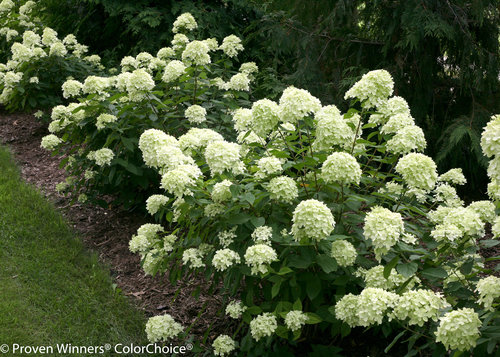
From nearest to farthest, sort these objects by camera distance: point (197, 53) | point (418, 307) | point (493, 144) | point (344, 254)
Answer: point (493, 144)
point (418, 307)
point (344, 254)
point (197, 53)

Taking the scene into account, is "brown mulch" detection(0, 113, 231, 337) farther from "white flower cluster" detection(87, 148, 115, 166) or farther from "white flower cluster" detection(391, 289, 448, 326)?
"white flower cluster" detection(391, 289, 448, 326)

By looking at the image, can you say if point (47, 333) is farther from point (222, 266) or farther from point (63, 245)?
point (222, 266)

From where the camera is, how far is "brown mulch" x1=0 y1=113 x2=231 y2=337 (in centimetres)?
358

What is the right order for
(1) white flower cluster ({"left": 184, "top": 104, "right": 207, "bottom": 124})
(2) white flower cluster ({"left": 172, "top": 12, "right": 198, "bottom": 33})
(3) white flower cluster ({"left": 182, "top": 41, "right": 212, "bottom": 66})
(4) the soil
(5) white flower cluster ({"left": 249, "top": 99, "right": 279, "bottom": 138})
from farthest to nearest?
(2) white flower cluster ({"left": 172, "top": 12, "right": 198, "bottom": 33}) → (3) white flower cluster ({"left": 182, "top": 41, "right": 212, "bottom": 66}) → (1) white flower cluster ({"left": 184, "top": 104, "right": 207, "bottom": 124}) → (4) the soil → (5) white flower cluster ({"left": 249, "top": 99, "right": 279, "bottom": 138})

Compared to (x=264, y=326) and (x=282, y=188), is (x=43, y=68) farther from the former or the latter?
(x=264, y=326)

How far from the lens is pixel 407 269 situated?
7.45ft

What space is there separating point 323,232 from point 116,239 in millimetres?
2788

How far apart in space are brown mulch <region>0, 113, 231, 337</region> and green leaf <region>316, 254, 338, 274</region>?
922 mm

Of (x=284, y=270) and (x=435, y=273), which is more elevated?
(x=435, y=273)

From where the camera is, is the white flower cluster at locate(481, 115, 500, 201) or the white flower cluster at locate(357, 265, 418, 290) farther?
the white flower cluster at locate(357, 265, 418, 290)

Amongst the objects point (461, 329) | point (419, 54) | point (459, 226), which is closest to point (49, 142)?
point (419, 54)

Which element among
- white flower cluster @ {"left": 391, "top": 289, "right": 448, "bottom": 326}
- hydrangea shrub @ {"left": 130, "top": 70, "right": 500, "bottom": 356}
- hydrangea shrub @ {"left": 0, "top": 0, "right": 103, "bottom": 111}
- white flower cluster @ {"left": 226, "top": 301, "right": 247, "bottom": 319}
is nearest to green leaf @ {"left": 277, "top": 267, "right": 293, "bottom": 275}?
hydrangea shrub @ {"left": 130, "top": 70, "right": 500, "bottom": 356}

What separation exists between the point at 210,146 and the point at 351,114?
799 millimetres

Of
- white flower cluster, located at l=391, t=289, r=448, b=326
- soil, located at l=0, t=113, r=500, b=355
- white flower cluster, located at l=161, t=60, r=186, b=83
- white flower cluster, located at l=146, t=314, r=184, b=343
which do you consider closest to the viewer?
white flower cluster, located at l=391, t=289, r=448, b=326
